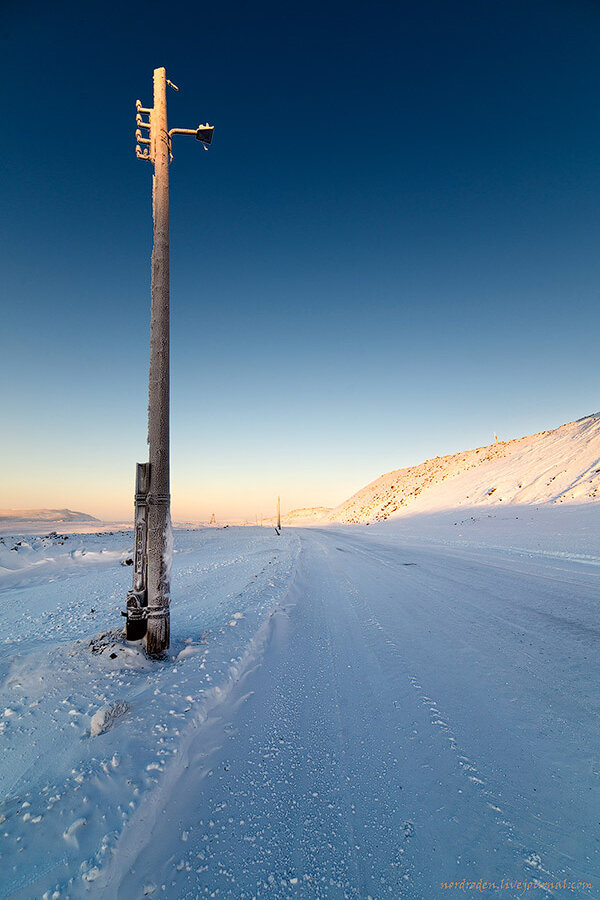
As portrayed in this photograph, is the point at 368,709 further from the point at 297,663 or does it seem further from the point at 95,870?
the point at 95,870

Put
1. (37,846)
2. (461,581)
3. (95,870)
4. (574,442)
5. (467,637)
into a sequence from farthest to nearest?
(574,442) → (461,581) → (467,637) → (37,846) → (95,870)

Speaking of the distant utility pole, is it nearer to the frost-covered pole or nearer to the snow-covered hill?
the frost-covered pole

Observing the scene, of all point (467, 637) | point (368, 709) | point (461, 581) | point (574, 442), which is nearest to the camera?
point (368, 709)

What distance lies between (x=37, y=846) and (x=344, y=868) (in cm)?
149

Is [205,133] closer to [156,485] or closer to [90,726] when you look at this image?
[156,485]

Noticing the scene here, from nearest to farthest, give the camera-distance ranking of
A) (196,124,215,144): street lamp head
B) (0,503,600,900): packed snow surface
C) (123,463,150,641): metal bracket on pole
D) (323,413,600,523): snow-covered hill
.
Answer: (0,503,600,900): packed snow surface → (123,463,150,641): metal bracket on pole → (196,124,215,144): street lamp head → (323,413,600,523): snow-covered hill

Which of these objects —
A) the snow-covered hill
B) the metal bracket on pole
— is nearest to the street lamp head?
the metal bracket on pole

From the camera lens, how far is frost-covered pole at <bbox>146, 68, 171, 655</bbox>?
402 centimetres

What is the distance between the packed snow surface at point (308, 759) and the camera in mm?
1744

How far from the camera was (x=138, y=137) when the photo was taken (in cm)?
471

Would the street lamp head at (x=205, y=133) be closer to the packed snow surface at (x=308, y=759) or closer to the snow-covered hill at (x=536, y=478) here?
the packed snow surface at (x=308, y=759)

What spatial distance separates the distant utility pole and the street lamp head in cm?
52

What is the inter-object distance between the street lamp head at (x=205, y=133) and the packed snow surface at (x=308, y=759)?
20.6 feet

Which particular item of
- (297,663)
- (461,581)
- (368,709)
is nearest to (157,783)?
(368,709)
